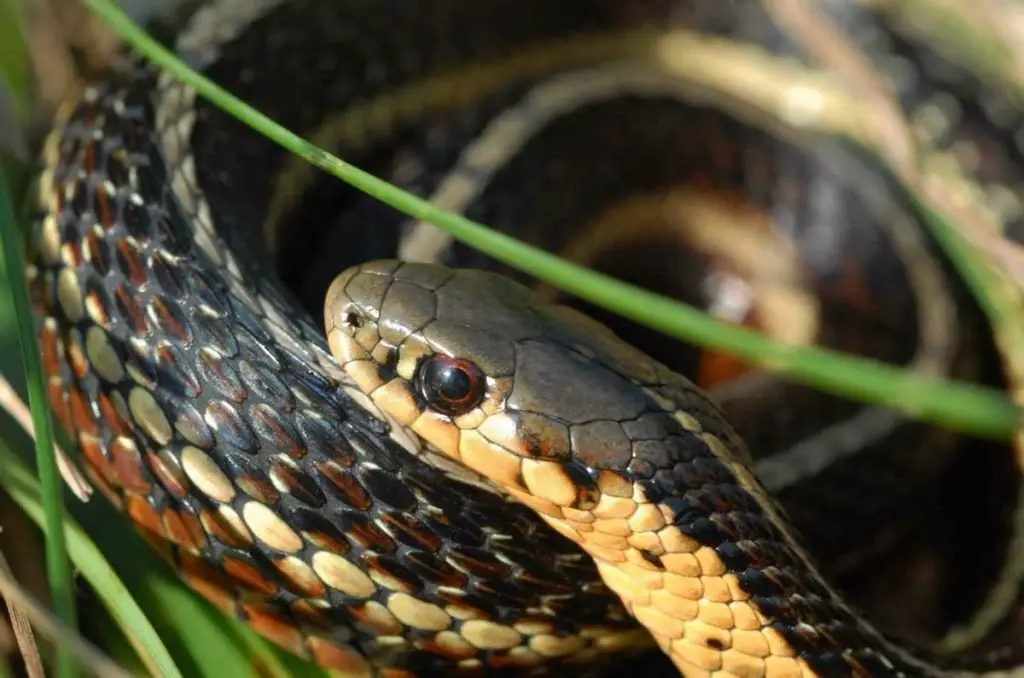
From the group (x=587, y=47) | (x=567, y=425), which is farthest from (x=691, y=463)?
(x=587, y=47)

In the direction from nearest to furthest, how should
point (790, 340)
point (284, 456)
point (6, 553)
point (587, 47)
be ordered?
1. point (284, 456)
2. point (6, 553)
3. point (790, 340)
4. point (587, 47)

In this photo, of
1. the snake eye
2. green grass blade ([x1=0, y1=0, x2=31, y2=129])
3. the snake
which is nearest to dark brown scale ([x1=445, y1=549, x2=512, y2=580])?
the snake

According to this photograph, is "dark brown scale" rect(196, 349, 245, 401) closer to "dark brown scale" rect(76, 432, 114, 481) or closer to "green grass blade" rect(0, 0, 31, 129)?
"dark brown scale" rect(76, 432, 114, 481)

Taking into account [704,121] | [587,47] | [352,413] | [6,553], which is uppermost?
[587,47]

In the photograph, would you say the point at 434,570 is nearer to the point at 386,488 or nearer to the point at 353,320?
the point at 386,488

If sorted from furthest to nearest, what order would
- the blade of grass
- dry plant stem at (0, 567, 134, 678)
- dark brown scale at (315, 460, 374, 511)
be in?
dark brown scale at (315, 460, 374, 511), dry plant stem at (0, 567, 134, 678), the blade of grass

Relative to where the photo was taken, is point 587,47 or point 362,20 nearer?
point 362,20

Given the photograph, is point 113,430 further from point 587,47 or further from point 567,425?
point 587,47
